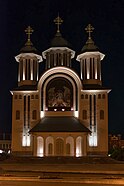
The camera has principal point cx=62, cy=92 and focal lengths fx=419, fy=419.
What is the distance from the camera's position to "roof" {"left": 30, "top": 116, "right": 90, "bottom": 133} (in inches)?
1734

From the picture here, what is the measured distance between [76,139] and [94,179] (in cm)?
2496

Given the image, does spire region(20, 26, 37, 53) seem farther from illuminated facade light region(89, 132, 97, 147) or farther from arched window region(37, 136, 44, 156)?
illuminated facade light region(89, 132, 97, 147)

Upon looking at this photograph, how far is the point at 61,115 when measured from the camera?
46375mm

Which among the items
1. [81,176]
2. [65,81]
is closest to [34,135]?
[65,81]

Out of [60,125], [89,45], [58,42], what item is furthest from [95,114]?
[58,42]

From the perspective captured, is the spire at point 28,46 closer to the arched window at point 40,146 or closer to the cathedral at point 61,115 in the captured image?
the cathedral at point 61,115

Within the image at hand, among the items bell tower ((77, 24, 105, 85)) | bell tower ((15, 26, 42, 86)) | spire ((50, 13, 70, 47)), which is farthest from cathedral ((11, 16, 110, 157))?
spire ((50, 13, 70, 47))

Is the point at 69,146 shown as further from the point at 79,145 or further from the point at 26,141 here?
the point at 26,141

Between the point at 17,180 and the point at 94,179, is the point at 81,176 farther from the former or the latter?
the point at 17,180

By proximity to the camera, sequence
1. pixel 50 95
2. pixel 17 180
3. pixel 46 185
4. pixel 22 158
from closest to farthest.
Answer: pixel 46 185 → pixel 17 180 → pixel 22 158 → pixel 50 95

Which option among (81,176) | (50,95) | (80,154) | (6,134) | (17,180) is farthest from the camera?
(6,134)

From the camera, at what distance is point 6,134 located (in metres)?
74.4

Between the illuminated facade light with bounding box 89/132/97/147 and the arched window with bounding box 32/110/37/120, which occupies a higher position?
the arched window with bounding box 32/110/37/120

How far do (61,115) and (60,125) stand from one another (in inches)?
73.9
